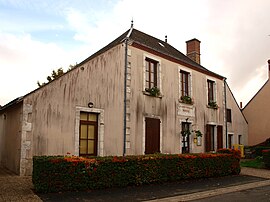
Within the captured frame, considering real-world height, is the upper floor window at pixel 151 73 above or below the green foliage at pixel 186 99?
above

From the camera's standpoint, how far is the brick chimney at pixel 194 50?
1842 cm

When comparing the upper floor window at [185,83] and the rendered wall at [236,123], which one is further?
the rendered wall at [236,123]

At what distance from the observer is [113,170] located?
7.48 metres

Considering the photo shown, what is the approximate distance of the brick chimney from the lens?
60.4ft

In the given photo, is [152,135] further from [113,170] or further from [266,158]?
[266,158]

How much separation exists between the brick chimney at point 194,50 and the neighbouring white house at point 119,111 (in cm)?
222

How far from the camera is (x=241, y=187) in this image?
27.4 feet

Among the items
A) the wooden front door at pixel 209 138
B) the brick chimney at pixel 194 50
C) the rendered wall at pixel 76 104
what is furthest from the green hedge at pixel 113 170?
the brick chimney at pixel 194 50

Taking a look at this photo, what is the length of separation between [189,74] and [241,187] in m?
7.68

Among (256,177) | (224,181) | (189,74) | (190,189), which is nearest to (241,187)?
(224,181)

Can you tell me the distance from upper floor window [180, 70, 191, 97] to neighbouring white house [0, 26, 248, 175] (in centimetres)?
5

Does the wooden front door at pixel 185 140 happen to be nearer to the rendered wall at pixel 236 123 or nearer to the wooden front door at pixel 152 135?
the wooden front door at pixel 152 135

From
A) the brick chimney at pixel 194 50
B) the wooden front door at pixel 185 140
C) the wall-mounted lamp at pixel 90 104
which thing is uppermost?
the brick chimney at pixel 194 50

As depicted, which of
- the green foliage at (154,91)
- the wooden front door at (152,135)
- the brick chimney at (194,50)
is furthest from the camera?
the brick chimney at (194,50)
